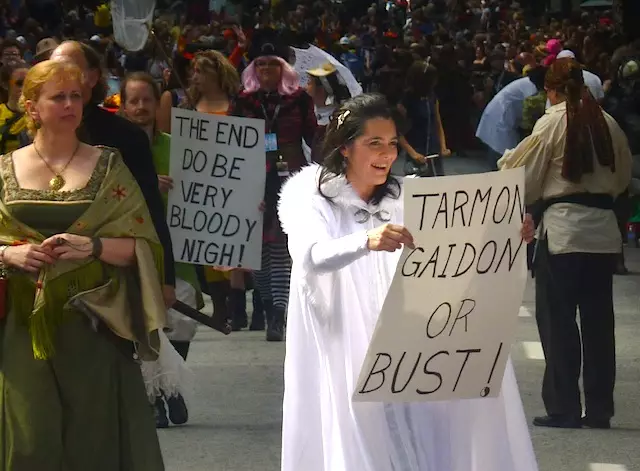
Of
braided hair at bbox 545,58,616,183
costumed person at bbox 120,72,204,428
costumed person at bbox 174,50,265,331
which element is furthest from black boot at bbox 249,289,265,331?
braided hair at bbox 545,58,616,183

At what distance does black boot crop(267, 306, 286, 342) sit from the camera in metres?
11.3

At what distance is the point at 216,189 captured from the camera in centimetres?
1023

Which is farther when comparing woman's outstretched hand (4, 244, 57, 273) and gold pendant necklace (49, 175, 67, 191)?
gold pendant necklace (49, 175, 67, 191)

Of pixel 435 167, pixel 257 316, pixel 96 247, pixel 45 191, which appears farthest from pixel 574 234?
pixel 257 316

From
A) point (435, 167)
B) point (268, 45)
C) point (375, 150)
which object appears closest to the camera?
point (375, 150)

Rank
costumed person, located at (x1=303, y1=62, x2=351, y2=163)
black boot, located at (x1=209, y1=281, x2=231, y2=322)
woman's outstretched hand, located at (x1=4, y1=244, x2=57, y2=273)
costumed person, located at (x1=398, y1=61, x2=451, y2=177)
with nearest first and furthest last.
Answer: woman's outstretched hand, located at (x1=4, y1=244, x2=57, y2=273), black boot, located at (x1=209, y1=281, x2=231, y2=322), costumed person, located at (x1=303, y1=62, x2=351, y2=163), costumed person, located at (x1=398, y1=61, x2=451, y2=177)

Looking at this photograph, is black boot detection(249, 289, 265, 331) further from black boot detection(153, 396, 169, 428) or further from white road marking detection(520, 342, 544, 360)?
black boot detection(153, 396, 169, 428)

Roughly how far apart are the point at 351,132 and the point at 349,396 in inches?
32.6

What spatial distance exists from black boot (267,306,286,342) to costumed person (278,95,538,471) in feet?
18.2

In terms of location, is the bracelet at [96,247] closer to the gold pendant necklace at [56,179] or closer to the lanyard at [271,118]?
the gold pendant necklace at [56,179]

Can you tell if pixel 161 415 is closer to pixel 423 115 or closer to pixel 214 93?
pixel 214 93

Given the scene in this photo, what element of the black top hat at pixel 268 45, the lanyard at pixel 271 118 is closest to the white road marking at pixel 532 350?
the lanyard at pixel 271 118

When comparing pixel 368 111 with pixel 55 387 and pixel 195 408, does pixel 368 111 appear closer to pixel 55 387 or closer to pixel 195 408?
pixel 55 387

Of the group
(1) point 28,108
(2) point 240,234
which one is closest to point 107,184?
(1) point 28,108
